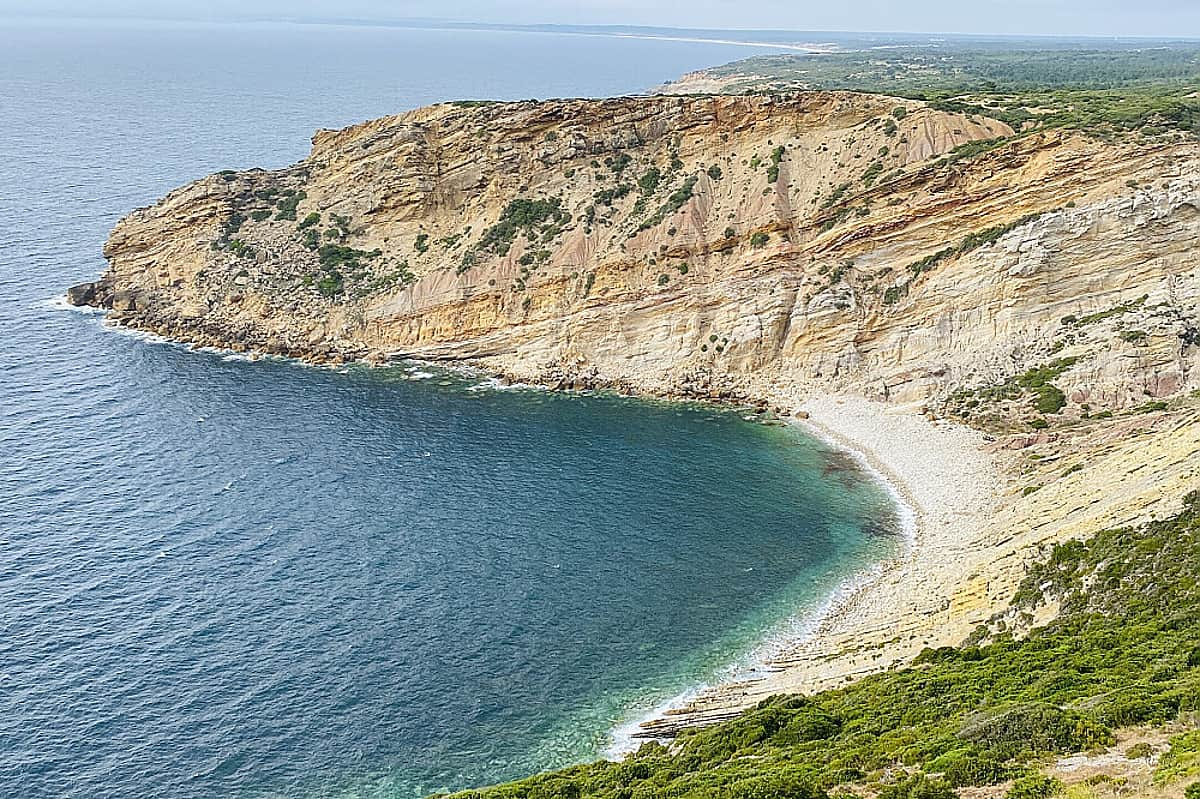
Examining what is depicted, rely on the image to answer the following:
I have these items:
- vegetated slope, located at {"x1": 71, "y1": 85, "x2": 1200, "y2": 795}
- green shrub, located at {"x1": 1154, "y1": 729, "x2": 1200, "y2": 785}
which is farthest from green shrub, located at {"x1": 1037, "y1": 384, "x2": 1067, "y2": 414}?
green shrub, located at {"x1": 1154, "y1": 729, "x2": 1200, "y2": 785}

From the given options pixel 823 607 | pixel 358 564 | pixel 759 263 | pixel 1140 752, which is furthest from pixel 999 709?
pixel 759 263

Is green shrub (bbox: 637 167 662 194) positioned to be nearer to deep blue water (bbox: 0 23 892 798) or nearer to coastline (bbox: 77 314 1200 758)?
deep blue water (bbox: 0 23 892 798)

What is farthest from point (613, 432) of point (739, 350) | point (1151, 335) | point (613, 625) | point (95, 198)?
point (95, 198)

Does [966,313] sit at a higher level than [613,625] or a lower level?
higher

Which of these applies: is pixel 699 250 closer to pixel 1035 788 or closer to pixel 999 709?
pixel 999 709

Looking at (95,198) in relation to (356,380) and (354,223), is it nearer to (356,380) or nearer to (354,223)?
(354,223)

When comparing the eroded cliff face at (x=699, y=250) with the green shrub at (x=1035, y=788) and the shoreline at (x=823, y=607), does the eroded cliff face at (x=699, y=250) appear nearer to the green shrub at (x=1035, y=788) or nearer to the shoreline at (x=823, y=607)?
the shoreline at (x=823, y=607)
